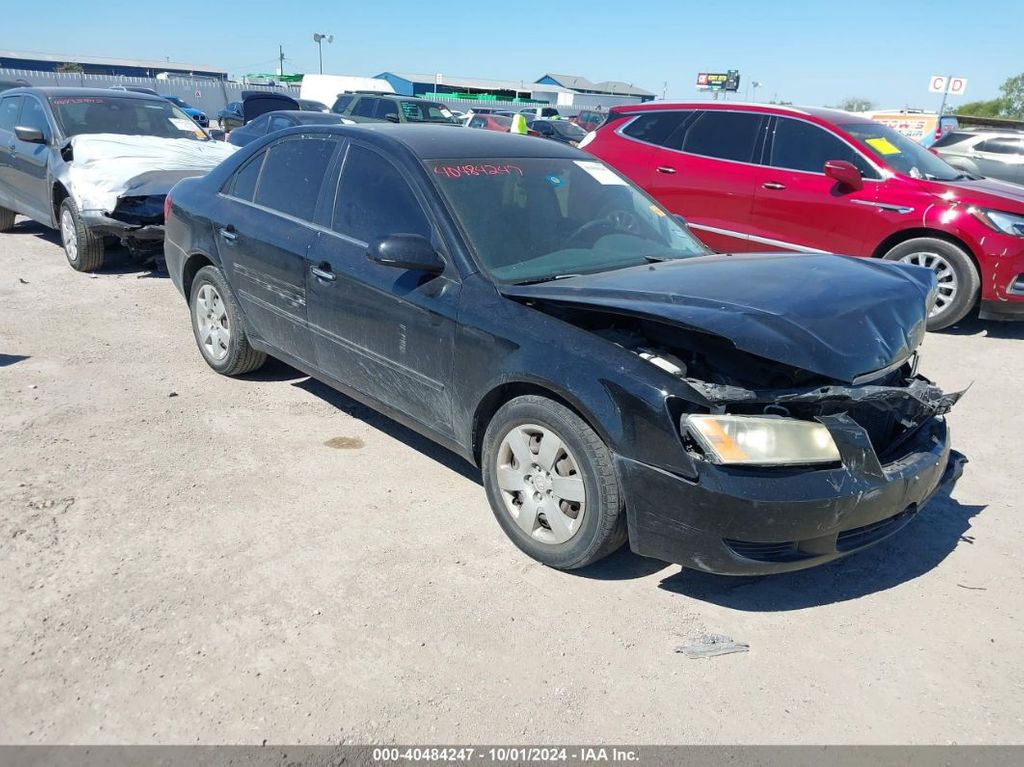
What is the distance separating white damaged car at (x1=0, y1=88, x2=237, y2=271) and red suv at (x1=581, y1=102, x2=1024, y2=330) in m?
4.64

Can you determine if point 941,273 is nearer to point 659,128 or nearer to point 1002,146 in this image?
point 659,128

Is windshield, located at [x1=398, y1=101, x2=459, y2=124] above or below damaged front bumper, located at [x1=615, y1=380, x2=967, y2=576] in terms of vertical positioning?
above

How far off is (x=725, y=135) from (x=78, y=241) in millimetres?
6438

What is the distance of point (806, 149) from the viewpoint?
739cm

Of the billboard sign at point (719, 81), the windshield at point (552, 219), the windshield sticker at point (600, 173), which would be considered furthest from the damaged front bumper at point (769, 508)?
the billboard sign at point (719, 81)

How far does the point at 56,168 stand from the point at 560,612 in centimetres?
741

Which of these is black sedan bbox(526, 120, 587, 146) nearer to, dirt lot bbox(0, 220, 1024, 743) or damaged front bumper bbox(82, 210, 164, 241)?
damaged front bumper bbox(82, 210, 164, 241)

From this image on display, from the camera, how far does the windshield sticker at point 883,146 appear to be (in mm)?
7211

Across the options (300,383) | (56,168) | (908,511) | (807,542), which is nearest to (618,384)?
(807,542)

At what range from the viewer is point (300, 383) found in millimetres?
5348

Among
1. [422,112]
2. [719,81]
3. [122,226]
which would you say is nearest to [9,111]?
[122,226]

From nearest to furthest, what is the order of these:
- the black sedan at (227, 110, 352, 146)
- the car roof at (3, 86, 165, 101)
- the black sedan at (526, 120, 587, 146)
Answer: the car roof at (3, 86, 165, 101) → the black sedan at (227, 110, 352, 146) → the black sedan at (526, 120, 587, 146)

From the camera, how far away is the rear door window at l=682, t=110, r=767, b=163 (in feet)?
25.1

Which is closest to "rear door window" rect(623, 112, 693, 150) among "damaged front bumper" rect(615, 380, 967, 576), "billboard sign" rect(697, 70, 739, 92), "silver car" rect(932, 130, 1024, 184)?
"damaged front bumper" rect(615, 380, 967, 576)
